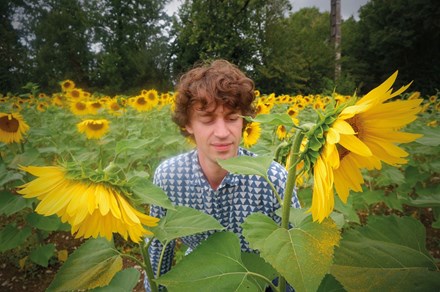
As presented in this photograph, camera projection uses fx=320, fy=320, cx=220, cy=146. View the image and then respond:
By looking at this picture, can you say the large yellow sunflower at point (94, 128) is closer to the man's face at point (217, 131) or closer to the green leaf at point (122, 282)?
the man's face at point (217, 131)

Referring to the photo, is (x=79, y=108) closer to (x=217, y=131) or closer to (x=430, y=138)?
(x=217, y=131)

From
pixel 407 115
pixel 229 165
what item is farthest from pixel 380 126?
pixel 229 165

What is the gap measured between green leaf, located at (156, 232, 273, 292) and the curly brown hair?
2.20ft

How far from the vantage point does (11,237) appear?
193 cm

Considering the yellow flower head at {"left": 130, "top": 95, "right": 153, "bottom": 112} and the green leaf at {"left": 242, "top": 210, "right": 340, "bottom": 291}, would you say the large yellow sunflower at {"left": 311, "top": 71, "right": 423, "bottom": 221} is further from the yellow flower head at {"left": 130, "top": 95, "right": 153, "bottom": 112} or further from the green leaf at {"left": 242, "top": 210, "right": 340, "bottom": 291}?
the yellow flower head at {"left": 130, "top": 95, "right": 153, "bottom": 112}

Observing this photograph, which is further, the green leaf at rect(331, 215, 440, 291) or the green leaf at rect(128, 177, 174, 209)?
the green leaf at rect(128, 177, 174, 209)

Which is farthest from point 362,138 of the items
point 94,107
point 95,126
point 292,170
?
point 94,107

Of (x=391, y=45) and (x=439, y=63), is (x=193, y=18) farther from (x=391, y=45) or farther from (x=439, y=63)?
(x=439, y=63)

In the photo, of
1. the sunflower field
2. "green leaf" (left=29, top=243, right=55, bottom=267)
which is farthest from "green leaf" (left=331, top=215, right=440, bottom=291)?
"green leaf" (left=29, top=243, right=55, bottom=267)

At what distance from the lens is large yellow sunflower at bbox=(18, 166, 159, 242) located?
65 cm

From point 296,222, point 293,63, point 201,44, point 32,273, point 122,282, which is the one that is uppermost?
point 201,44

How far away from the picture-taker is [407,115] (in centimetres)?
55

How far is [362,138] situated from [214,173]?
89cm

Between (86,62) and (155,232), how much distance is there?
773 inches
